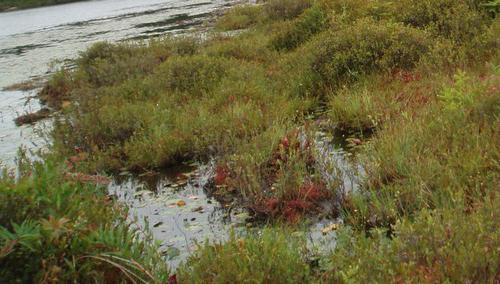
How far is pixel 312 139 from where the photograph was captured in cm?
713

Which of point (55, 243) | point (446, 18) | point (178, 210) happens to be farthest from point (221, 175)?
point (446, 18)

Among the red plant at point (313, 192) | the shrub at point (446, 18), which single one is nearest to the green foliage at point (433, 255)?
the red plant at point (313, 192)

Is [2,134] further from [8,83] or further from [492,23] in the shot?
[492,23]

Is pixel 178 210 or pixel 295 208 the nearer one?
pixel 295 208

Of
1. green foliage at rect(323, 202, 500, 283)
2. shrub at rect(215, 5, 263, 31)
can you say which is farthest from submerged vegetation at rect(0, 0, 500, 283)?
shrub at rect(215, 5, 263, 31)

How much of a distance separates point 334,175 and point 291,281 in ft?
8.47

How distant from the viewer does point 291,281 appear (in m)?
3.88

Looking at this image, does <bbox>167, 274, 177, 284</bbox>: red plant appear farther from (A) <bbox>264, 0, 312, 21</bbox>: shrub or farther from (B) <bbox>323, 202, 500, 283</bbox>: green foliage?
(A) <bbox>264, 0, 312, 21</bbox>: shrub

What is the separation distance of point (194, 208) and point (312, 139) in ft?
6.40

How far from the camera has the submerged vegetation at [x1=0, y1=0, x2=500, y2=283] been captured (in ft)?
12.7

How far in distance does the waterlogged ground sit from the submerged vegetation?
7.4 inches

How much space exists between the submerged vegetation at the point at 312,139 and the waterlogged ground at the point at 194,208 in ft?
0.62

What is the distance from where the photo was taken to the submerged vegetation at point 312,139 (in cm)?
386

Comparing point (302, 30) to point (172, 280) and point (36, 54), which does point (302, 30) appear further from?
point (36, 54)
